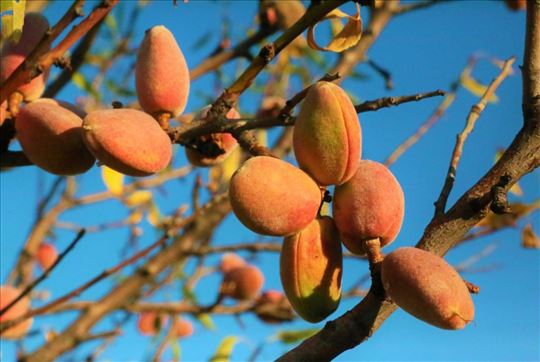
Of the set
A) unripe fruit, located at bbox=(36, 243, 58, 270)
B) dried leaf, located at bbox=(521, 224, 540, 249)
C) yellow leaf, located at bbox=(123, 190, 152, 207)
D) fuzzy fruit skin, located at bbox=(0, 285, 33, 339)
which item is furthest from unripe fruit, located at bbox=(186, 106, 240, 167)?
unripe fruit, located at bbox=(36, 243, 58, 270)

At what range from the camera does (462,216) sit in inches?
23.0

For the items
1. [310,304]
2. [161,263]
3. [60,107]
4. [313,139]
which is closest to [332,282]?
[310,304]

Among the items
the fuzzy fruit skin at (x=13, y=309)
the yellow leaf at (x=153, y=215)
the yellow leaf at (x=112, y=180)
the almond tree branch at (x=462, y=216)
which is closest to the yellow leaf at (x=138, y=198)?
the yellow leaf at (x=153, y=215)

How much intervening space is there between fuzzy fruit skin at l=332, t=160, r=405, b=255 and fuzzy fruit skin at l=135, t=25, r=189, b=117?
235mm

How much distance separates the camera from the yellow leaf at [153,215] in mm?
2024

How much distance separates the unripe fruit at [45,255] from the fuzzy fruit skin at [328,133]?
1745 mm

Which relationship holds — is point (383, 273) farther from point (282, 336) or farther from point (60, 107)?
point (282, 336)

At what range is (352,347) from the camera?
1.87ft

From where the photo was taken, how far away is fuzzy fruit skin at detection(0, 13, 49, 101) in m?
0.84

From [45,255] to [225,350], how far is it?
878 mm

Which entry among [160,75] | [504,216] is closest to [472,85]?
[504,216]

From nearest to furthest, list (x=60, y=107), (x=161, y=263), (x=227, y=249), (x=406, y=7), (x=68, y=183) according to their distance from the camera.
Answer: (x=60, y=107) < (x=161, y=263) < (x=227, y=249) < (x=406, y=7) < (x=68, y=183)

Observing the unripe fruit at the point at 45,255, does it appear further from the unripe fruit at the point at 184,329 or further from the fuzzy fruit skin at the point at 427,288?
the fuzzy fruit skin at the point at 427,288

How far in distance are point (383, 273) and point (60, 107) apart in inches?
16.1
